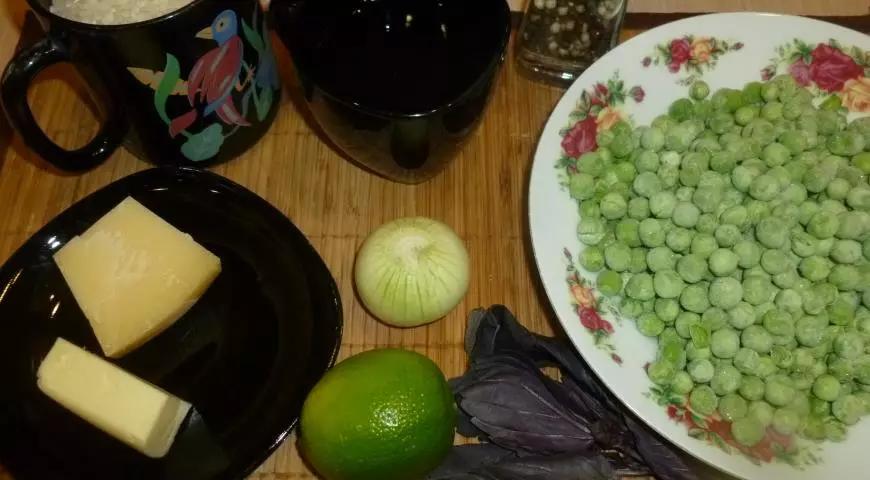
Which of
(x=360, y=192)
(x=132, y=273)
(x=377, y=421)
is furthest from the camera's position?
(x=360, y=192)

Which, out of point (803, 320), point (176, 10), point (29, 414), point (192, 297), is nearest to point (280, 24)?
point (176, 10)

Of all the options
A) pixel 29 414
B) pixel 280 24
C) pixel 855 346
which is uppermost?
pixel 280 24

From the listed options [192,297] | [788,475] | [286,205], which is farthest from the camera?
[286,205]

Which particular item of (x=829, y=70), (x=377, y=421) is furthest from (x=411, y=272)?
(x=829, y=70)

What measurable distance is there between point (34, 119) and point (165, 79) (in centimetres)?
13

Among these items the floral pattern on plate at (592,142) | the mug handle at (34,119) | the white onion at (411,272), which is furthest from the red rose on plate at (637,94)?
the mug handle at (34,119)

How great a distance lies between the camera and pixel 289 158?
2.73ft

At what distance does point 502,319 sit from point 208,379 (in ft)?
0.91

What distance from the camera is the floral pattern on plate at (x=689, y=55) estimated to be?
76 centimetres

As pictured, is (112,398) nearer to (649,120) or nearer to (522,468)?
(522,468)

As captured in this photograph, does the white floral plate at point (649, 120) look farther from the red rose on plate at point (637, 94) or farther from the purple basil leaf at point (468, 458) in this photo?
the purple basil leaf at point (468, 458)

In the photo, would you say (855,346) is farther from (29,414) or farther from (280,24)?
(29,414)

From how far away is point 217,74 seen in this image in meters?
A: 0.67

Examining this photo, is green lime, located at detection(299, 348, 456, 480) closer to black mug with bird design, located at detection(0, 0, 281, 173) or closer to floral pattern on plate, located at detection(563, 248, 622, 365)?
floral pattern on plate, located at detection(563, 248, 622, 365)
